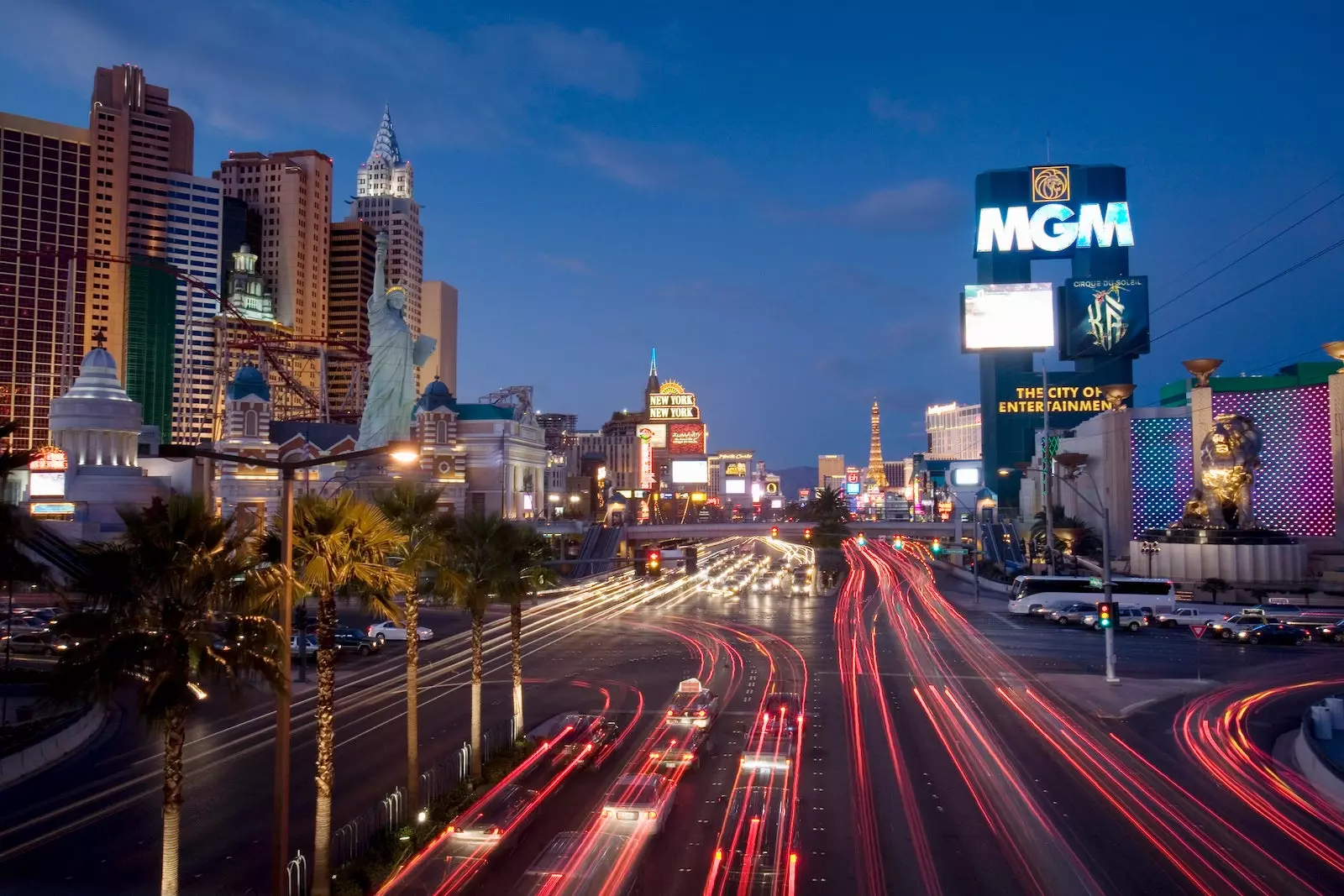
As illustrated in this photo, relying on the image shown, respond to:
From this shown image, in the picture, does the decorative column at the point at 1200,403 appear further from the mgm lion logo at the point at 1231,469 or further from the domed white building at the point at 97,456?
the domed white building at the point at 97,456

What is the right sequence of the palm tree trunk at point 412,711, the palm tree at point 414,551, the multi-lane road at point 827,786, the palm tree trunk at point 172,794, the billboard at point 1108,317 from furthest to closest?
the billboard at point 1108,317
the palm tree at point 414,551
the palm tree trunk at point 412,711
the multi-lane road at point 827,786
the palm tree trunk at point 172,794

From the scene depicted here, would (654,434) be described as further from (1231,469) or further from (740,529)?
(1231,469)

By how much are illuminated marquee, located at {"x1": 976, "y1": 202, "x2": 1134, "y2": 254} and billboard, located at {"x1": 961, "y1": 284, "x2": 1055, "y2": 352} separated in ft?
27.5

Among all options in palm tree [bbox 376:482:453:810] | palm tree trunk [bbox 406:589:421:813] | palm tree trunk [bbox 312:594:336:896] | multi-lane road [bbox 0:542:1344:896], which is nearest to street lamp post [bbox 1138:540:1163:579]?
multi-lane road [bbox 0:542:1344:896]

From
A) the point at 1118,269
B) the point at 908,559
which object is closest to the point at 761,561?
the point at 908,559

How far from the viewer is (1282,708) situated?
30562mm

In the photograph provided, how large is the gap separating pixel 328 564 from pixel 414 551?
11.0 ft

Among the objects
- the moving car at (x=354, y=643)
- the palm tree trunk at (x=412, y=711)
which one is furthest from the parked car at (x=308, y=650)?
the palm tree trunk at (x=412, y=711)

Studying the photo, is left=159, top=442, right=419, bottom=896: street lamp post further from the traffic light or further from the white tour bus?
the white tour bus

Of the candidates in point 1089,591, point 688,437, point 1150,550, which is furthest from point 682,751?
point 688,437

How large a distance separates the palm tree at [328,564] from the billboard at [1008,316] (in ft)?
356

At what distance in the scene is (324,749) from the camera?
1580 centimetres

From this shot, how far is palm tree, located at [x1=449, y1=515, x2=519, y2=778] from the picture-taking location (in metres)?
22.3

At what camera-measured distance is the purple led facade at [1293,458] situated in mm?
69812
